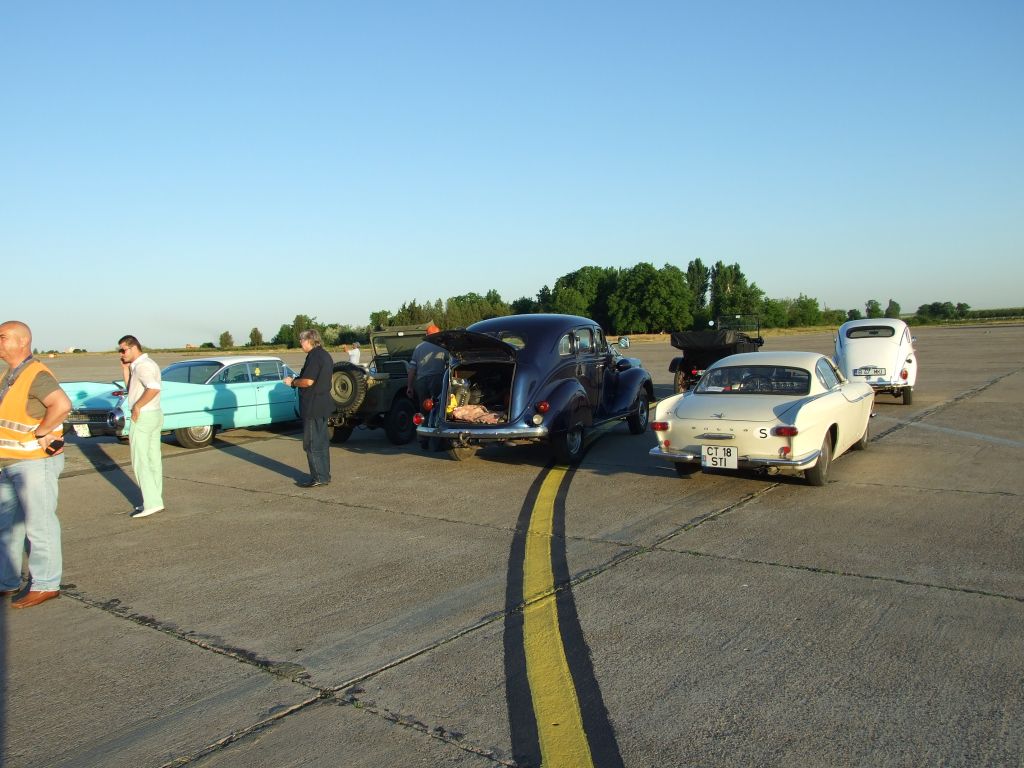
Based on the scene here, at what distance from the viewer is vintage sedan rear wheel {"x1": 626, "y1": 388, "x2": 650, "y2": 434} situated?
12773mm

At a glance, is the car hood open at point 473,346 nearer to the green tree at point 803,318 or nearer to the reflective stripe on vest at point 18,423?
the reflective stripe on vest at point 18,423

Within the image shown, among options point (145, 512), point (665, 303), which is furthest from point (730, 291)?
point (145, 512)

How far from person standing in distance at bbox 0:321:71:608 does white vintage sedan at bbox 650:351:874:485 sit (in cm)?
570

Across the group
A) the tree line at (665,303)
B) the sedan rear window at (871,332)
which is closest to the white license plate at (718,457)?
the sedan rear window at (871,332)

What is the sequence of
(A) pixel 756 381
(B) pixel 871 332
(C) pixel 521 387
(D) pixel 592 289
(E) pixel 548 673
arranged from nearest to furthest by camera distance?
(E) pixel 548 673, (A) pixel 756 381, (C) pixel 521 387, (B) pixel 871 332, (D) pixel 592 289

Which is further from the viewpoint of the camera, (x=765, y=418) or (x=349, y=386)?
(x=349, y=386)

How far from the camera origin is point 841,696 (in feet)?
12.5

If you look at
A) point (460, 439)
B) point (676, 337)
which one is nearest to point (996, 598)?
point (460, 439)

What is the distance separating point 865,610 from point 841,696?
1.27m

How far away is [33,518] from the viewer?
555cm

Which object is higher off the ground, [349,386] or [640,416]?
[349,386]

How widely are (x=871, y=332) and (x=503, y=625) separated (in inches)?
542

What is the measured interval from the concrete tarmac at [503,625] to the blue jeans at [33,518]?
0.91 ft

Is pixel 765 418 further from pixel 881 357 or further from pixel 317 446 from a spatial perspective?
pixel 881 357
